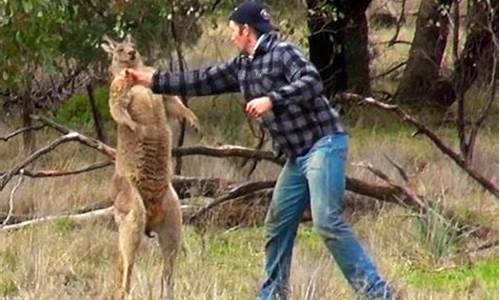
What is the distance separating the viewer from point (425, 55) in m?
17.6

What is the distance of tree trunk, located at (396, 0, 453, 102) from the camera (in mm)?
18328

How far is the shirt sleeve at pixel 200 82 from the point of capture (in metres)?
7.58

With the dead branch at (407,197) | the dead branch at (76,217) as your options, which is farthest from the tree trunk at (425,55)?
the dead branch at (76,217)

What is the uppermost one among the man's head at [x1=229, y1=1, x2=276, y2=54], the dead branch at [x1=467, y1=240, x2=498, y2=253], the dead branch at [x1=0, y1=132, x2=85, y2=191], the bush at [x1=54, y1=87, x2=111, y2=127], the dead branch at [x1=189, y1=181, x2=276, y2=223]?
the man's head at [x1=229, y1=1, x2=276, y2=54]

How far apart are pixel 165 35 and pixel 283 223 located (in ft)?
21.8

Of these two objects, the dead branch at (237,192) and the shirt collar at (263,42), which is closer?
the shirt collar at (263,42)

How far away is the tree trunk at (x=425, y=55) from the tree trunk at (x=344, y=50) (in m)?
0.72

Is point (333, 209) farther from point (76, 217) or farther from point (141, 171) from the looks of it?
point (76, 217)

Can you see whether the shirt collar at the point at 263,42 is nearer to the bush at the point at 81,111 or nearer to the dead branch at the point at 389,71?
the bush at the point at 81,111

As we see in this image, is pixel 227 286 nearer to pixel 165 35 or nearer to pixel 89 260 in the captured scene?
pixel 89 260

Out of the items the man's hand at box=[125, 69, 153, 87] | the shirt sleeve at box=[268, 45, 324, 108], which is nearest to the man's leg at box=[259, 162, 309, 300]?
the shirt sleeve at box=[268, 45, 324, 108]

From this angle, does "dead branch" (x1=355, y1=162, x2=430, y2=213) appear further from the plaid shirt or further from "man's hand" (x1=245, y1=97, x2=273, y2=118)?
"man's hand" (x1=245, y1=97, x2=273, y2=118)

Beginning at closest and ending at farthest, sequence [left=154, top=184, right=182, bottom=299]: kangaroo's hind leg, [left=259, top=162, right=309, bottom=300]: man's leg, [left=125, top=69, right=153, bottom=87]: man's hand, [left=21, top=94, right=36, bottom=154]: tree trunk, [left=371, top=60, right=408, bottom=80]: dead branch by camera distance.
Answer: [left=259, top=162, right=309, bottom=300]: man's leg
[left=125, top=69, right=153, bottom=87]: man's hand
[left=154, top=184, right=182, bottom=299]: kangaroo's hind leg
[left=21, top=94, right=36, bottom=154]: tree trunk
[left=371, top=60, right=408, bottom=80]: dead branch

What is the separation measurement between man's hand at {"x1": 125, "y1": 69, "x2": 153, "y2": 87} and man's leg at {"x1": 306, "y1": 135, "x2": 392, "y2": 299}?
3.60 ft
